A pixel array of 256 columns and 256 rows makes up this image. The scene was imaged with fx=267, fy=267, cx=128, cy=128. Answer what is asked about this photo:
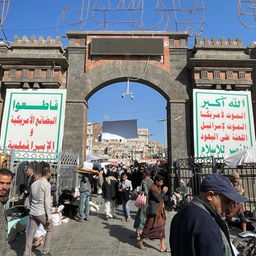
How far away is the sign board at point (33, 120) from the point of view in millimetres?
12336

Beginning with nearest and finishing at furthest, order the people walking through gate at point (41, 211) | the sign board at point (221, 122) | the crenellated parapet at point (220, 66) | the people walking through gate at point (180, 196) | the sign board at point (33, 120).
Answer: the people walking through gate at point (41, 211) < the people walking through gate at point (180, 196) < the sign board at point (221, 122) < the sign board at point (33, 120) < the crenellated parapet at point (220, 66)

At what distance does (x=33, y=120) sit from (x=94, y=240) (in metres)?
7.93

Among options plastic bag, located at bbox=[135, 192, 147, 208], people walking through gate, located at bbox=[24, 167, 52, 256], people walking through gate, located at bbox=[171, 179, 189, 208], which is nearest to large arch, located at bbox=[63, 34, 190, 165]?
people walking through gate, located at bbox=[171, 179, 189, 208]

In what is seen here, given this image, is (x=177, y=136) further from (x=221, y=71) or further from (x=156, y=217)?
(x=156, y=217)

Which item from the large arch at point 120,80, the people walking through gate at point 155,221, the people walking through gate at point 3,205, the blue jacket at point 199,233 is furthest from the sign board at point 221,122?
the blue jacket at point 199,233

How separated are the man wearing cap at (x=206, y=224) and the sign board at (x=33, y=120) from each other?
10993mm

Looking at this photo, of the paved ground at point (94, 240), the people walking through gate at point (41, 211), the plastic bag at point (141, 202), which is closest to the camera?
the people walking through gate at point (41, 211)

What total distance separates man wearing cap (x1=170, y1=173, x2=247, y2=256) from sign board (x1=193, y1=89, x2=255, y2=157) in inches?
417

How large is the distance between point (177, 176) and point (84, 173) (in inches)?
190

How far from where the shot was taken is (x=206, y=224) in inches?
63.6

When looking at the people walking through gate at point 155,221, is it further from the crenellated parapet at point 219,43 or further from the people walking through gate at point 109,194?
the crenellated parapet at point 219,43

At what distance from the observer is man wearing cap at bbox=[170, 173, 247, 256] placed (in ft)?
5.15

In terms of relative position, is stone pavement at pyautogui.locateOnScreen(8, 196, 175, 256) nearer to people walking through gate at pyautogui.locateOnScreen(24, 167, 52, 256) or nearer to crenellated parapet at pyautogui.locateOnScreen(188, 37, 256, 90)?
people walking through gate at pyautogui.locateOnScreen(24, 167, 52, 256)

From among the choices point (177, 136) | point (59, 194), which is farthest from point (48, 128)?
point (177, 136)
